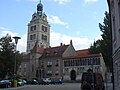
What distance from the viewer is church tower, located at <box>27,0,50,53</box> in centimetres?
14488

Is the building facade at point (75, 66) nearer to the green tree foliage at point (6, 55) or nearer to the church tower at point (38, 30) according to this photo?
the green tree foliage at point (6, 55)

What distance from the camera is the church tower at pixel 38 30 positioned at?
145 meters

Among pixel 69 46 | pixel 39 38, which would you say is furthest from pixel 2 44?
pixel 39 38

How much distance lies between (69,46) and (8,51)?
54632 mm

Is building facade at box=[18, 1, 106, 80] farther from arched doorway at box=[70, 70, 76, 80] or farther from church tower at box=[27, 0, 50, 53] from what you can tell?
church tower at box=[27, 0, 50, 53]

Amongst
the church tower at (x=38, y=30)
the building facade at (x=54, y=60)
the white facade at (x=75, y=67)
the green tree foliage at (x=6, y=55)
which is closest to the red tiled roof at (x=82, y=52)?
the building facade at (x=54, y=60)

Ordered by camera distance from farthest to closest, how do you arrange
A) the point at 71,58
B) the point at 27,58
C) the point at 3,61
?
the point at 27,58, the point at 71,58, the point at 3,61

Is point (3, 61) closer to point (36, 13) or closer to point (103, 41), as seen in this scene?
point (103, 41)

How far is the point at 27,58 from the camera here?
4668 inches

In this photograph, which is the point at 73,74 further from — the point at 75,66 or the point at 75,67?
the point at 75,66

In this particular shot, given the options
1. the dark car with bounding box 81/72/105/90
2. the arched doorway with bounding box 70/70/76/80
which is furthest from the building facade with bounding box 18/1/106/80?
the dark car with bounding box 81/72/105/90

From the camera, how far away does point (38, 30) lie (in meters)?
145

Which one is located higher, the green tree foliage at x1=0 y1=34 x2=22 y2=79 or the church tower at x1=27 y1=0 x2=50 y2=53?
the church tower at x1=27 y1=0 x2=50 y2=53

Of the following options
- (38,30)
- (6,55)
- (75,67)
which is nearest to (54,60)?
(75,67)
